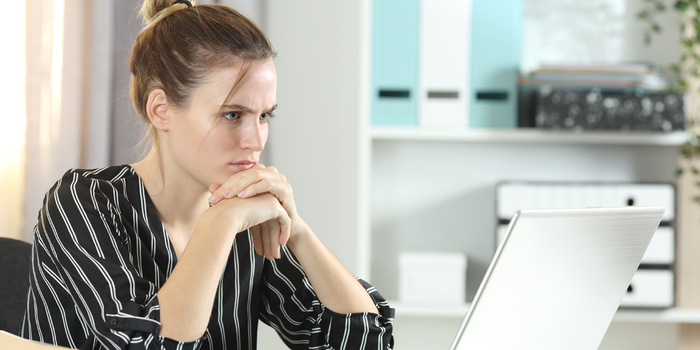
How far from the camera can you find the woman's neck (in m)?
0.93

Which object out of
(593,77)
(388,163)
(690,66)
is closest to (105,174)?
(388,163)

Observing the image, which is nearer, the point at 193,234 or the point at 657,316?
the point at 193,234

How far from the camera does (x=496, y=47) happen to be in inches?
65.4

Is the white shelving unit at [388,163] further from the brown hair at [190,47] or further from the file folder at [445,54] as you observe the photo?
the brown hair at [190,47]

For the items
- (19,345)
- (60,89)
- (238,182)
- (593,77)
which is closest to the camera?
(19,345)

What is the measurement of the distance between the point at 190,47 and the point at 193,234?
297 mm

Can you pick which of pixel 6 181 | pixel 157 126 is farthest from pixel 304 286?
pixel 6 181

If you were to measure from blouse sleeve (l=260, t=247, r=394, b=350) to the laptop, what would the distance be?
34cm

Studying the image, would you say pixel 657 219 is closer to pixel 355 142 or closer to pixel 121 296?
pixel 121 296

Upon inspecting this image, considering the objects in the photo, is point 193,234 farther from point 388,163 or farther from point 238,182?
point 388,163

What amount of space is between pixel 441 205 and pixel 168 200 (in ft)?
3.95

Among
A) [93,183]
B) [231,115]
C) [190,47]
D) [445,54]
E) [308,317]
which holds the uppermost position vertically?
[445,54]

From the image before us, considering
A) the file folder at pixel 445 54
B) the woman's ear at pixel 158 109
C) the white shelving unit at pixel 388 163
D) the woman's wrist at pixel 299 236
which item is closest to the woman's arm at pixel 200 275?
the woman's wrist at pixel 299 236

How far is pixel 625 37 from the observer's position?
1.88 meters
